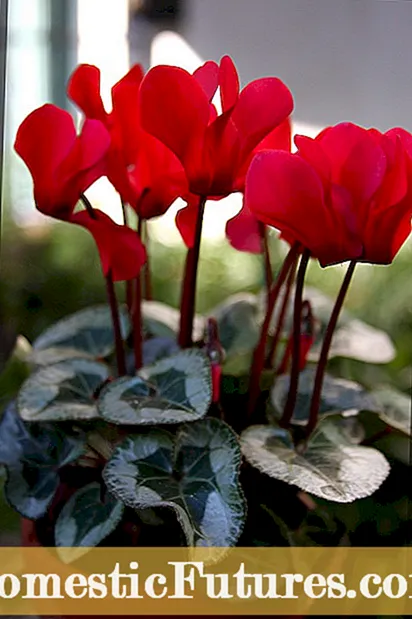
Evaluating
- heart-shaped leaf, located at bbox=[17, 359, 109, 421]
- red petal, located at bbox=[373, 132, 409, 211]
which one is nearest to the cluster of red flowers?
red petal, located at bbox=[373, 132, 409, 211]

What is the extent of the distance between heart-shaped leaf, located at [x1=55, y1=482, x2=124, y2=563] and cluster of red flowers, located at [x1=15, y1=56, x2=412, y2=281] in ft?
0.53

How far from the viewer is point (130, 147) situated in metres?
0.43

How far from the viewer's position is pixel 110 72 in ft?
2.82

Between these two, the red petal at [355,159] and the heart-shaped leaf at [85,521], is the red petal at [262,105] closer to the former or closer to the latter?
the red petal at [355,159]

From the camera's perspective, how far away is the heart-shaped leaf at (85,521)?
411 mm

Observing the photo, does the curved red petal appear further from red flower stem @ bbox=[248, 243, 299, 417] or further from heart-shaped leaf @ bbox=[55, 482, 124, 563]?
heart-shaped leaf @ bbox=[55, 482, 124, 563]

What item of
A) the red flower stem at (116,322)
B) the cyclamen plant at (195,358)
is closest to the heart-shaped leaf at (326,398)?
the cyclamen plant at (195,358)

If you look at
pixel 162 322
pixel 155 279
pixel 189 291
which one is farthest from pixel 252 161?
pixel 155 279

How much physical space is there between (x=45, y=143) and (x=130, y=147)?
0.06 meters

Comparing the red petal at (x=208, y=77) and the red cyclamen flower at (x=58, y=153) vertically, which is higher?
the red petal at (x=208, y=77)

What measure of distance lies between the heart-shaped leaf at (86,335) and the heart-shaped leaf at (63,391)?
49 millimetres

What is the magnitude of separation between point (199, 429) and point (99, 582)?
0.11 meters

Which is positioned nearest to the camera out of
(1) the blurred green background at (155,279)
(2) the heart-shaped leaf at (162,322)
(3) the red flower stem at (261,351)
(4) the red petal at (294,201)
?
(4) the red petal at (294,201)

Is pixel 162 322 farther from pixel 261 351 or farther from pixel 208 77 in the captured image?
Result: pixel 208 77
